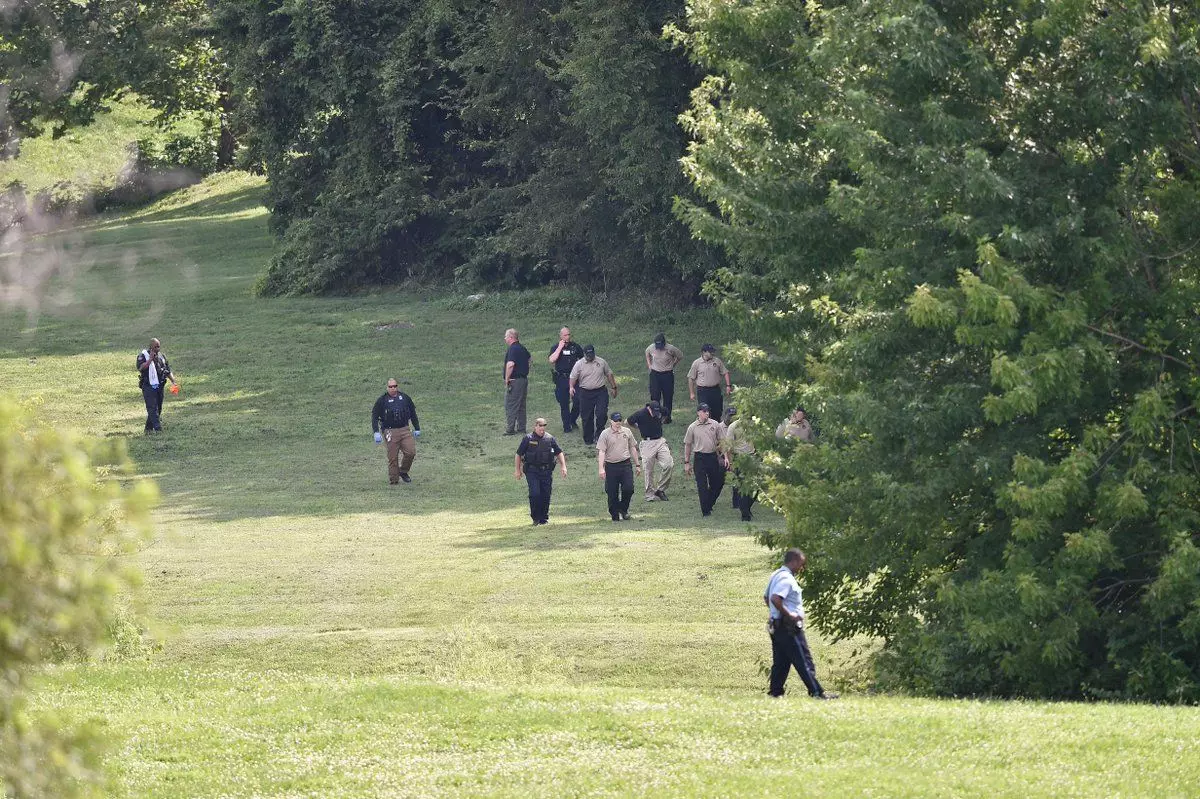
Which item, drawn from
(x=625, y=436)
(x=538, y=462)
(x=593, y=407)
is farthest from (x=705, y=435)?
(x=593, y=407)

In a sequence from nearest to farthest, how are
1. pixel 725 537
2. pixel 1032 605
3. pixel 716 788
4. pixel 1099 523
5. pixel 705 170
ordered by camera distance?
pixel 716 788, pixel 1032 605, pixel 1099 523, pixel 705 170, pixel 725 537

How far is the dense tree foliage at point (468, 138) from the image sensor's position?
3806 centimetres

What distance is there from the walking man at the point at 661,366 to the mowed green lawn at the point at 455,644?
1.02 m

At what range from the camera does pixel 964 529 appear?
15.4m

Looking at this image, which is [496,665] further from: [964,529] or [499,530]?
[499,530]

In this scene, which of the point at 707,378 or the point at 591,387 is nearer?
the point at 707,378

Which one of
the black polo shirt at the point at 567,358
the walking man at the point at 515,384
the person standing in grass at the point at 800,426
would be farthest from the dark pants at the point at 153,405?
the person standing in grass at the point at 800,426

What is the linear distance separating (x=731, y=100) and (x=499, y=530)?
6.99 meters

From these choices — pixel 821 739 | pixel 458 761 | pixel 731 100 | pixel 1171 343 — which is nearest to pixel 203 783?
pixel 458 761

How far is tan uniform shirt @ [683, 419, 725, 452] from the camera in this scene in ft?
76.6

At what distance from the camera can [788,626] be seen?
13430 millimetres

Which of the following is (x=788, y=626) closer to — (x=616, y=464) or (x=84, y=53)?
(x=616, y=464)

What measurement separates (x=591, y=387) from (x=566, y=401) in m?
1.92

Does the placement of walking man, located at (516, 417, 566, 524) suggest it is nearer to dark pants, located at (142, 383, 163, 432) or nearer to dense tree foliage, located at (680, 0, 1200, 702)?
dense tree foliage, located at (680, 0, 1200, 702)
